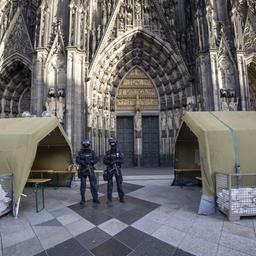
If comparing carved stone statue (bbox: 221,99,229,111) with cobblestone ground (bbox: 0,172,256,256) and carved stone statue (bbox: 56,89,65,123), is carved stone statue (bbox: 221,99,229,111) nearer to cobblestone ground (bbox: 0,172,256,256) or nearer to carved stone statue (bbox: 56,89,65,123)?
cobblestone ground (bbox: 0,172,256,256)

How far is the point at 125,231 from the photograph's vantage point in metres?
3.45

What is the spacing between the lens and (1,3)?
14.3 m

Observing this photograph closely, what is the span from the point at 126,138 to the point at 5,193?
10.8 m

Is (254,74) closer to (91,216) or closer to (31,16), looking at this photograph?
(91,216)

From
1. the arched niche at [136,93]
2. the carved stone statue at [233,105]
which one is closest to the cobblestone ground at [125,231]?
the carved stone statue at [233,105]

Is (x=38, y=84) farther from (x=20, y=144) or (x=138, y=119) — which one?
(x=20, y=144)

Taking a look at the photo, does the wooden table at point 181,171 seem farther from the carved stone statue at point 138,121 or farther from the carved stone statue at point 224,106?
the carved stone statue at point 138,121

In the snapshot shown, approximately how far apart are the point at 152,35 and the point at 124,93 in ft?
14.8

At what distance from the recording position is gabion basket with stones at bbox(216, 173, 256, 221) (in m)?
3.84

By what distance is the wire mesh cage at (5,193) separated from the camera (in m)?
4.19

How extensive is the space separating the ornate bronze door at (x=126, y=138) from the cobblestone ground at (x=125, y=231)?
909 cm

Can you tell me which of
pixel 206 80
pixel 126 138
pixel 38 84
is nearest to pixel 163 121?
pixel 126 138

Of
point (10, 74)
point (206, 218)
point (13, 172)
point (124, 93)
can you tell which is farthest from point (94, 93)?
point (206, 218)

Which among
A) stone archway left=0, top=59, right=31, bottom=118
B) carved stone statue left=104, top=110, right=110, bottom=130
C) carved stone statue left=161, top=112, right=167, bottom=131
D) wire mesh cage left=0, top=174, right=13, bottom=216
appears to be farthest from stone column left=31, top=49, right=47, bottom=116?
carved stone statue left=161, top=112, right=167, bottom=131
